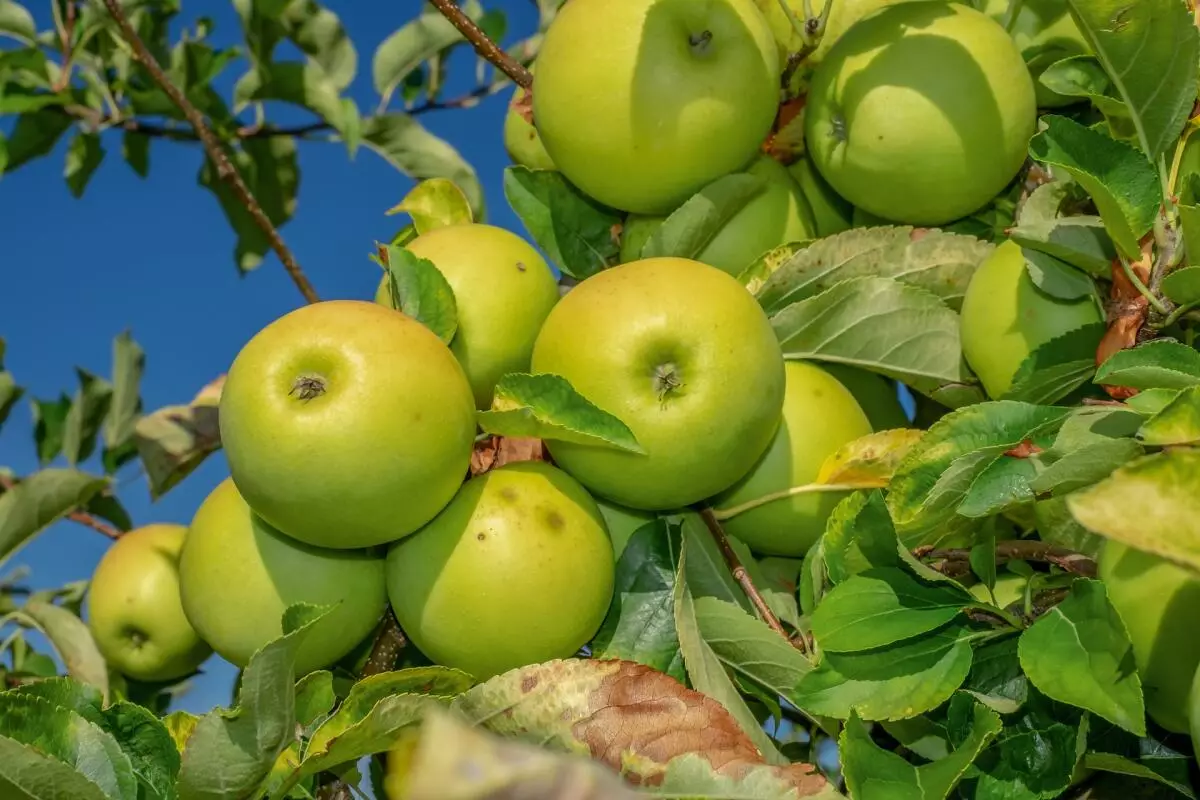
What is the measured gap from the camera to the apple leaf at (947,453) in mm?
936

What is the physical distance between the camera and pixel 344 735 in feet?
2.85

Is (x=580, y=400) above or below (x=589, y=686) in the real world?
above

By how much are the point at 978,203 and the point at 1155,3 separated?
321 mm

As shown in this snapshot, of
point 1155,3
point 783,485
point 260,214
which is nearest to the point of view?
point 1155,3

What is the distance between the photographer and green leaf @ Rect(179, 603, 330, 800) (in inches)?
35.0

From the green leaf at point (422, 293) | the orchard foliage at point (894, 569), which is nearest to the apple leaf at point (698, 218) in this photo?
the orchard foliage at point (894, 569)

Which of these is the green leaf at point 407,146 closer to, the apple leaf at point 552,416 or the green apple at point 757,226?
the green apple at point 757,226

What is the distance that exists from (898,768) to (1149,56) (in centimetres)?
66

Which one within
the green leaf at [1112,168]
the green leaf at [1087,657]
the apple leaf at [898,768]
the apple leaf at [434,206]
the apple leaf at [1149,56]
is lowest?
the apple leaf at [898,768]

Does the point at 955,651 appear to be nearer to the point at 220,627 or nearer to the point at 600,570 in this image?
the point at 600,570

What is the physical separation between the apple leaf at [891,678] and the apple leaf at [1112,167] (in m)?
0.38

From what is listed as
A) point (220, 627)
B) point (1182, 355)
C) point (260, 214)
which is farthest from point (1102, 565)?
point (260, 214)

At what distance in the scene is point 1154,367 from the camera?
2.86 ft

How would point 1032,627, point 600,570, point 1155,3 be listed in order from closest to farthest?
point 1032,627 → point 1155,3 → point 600,570
